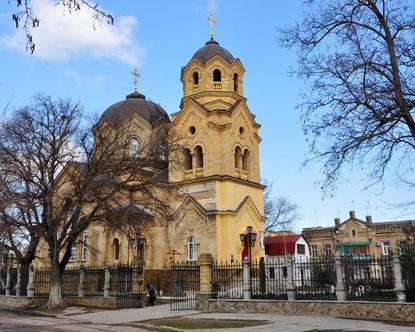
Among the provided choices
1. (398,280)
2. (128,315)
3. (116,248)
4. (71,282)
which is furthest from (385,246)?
(128,315)

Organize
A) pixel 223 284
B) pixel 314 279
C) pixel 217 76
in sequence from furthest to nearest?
pixel 217 76, pixel 223 284, pixel 314 279

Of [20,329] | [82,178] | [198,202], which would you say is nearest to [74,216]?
[82,178]

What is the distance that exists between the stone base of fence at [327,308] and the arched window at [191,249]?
47.4 ft

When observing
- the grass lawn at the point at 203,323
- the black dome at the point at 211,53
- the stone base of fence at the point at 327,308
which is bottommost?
the grass lawn at the point at 203,323

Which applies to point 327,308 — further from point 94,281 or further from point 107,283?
point 94,281

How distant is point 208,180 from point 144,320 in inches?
720

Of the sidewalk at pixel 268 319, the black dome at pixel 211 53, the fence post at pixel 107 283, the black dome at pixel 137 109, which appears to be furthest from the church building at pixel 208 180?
the sidewalk at pixel 268 319

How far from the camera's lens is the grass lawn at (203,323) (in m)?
14.5

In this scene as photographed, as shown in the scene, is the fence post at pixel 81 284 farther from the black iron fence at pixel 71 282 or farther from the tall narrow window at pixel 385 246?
the tall narrow window at pixel 385 246

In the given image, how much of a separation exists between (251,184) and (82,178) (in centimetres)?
1722

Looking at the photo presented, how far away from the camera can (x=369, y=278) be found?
Answer: 1786 centimetres

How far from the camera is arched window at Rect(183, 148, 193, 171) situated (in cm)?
3703

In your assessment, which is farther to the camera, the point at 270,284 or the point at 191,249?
the point at 191,249

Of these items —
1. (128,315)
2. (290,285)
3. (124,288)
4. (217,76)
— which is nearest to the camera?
(290,285)
